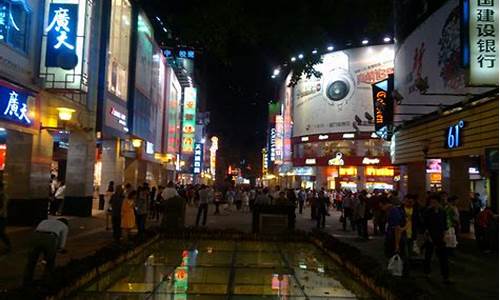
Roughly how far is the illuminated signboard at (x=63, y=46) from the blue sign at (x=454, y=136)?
12115 mm

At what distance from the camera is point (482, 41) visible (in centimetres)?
1177

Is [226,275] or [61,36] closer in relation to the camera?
[226,275]

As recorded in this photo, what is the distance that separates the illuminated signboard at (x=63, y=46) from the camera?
16.3m

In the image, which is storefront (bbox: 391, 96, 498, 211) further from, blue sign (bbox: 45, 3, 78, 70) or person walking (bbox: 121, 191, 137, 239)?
blue sign (bbox: 45, 3, 78, 70)

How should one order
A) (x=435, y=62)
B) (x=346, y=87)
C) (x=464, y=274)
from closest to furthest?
(x=464, y=274) → (x=435, y=62) → (x=346, y=87)

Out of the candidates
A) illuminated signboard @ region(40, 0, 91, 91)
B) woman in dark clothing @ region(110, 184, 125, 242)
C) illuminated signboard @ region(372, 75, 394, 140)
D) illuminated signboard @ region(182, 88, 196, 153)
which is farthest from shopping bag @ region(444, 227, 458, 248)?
illuminated signboard @ region(182, 88, 196, 153)

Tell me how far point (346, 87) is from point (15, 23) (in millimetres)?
50431

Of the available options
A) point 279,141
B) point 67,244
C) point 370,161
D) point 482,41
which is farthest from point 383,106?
point 279,141

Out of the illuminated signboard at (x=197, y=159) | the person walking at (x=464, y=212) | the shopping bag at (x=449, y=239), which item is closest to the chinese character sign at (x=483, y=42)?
the shopping bag at (x=449, y=239)

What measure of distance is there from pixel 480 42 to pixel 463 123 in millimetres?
3868

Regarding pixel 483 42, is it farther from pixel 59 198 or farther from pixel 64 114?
pixel 59 198

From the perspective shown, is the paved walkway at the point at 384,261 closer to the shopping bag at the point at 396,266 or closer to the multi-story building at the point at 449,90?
the shopping bag at the point at 396,266

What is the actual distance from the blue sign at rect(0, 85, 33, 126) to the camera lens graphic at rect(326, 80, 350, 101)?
49754mm

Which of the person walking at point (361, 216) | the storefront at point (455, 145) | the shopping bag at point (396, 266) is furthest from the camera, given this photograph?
the person walking at point (361, 216)
